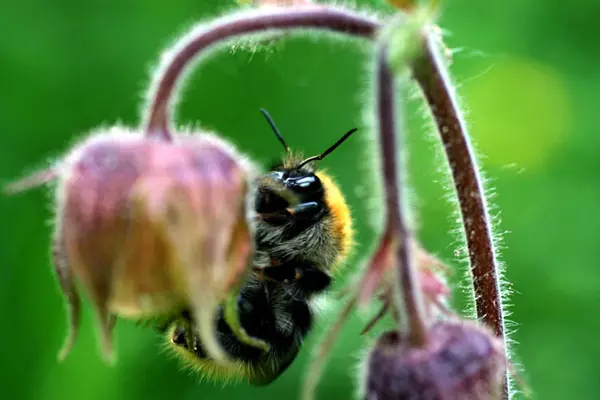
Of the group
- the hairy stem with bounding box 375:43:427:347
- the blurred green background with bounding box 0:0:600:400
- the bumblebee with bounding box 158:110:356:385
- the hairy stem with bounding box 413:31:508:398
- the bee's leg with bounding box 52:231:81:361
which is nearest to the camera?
the hairy stem with bounding box 375:43:427:347

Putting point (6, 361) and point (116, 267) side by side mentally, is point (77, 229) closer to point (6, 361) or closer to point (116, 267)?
point (116, 267)

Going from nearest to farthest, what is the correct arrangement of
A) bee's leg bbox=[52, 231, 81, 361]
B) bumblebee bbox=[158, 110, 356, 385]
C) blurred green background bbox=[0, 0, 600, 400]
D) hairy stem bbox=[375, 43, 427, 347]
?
1. hairy stem bbox=[375, 43, 427, 347]
2. bee's leg bbox=[52, 231, 81, 361]
3. bumblebee bbox=[158, 110, 356, 385]
4. blurred green background bbox=[0, 0, 600, 400]

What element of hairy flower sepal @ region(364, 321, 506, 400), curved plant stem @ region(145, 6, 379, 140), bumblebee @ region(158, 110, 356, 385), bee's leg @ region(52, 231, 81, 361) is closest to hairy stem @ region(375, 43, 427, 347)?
hairy flower sepal @ region(364, 321, 506, 400)

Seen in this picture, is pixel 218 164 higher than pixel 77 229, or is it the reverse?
pixel 218 164

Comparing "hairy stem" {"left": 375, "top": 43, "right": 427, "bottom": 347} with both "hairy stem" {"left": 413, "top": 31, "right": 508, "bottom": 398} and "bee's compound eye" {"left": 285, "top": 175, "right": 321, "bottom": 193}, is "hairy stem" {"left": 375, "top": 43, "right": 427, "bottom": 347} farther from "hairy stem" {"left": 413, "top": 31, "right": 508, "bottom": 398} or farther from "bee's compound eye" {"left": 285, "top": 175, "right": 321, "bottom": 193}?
"bee's compound eye" {"left": 285, "top": 175, "right": 321, "bottom": 193}

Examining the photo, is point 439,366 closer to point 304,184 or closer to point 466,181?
point 466,181

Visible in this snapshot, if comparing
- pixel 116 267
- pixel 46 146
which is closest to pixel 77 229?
pixel 116 267

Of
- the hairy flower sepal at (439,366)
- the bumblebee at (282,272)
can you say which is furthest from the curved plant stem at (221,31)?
the hairy flower sepal at (439,366)

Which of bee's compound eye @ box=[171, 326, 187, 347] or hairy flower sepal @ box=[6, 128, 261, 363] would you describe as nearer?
hairy flower sepal @ box=[6, 128, 261, 363]
